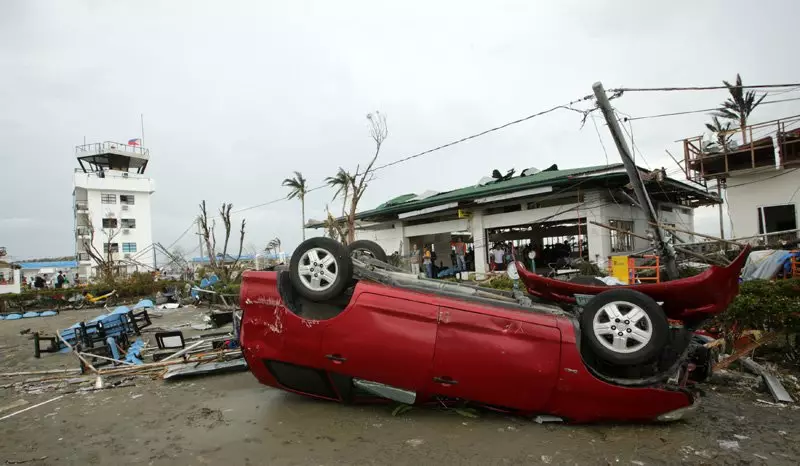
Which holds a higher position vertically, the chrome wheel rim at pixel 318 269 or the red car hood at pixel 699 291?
the chrome wheel rim at pixel 318 269

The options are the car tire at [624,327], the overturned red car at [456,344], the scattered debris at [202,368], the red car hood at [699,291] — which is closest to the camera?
the car tire at [624,327]

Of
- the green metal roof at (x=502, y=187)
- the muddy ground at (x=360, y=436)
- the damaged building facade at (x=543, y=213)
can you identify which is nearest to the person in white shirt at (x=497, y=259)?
the damaged building facade at (x=543, y=213)

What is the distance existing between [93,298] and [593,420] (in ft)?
87.2

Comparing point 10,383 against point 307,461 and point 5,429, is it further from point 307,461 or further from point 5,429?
point 307,461

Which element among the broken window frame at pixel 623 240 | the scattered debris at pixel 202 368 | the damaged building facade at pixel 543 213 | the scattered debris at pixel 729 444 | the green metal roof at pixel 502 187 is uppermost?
the green metal roof at pixel 502 187

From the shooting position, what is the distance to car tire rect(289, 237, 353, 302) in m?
4.87

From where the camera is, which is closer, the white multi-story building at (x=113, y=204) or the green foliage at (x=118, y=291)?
the green foliage at (x=118, y=291)

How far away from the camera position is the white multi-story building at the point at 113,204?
167ft

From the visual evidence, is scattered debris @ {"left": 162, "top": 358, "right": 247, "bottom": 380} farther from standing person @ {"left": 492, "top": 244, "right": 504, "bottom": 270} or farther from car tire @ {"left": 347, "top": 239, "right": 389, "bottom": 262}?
standing person @ {"left": 492, "top": 244, "right": 504, "bottom": 270}

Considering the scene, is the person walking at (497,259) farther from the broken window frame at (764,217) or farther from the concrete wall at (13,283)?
the concrete wall at (13,283)

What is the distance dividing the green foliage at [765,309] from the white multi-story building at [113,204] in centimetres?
5424

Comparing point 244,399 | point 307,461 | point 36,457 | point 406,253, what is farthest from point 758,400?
point 406,253

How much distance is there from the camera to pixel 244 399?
19.5 ft

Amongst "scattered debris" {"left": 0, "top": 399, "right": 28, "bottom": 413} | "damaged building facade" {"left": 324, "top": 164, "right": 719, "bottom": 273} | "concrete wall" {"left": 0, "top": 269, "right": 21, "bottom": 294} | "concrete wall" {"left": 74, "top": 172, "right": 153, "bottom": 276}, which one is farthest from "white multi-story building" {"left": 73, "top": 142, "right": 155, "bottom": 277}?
"scattered debris" {"left": 0, "top": 399, "right": 28, "bottom": 413}
